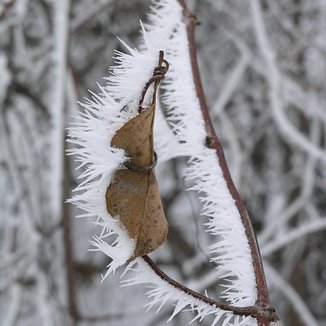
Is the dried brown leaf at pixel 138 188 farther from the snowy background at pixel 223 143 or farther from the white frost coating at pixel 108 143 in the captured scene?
the snowy background at pixel 223 143

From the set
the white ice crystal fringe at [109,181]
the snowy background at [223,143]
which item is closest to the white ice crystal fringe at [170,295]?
the white ice crystal fringe at [109,181]

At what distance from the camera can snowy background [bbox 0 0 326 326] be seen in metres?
1.33

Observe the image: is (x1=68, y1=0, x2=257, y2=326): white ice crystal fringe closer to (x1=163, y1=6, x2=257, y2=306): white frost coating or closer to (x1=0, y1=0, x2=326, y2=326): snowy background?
(x1=163, y1=6, x2=257, y2=306): white frost coating

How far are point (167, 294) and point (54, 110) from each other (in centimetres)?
64

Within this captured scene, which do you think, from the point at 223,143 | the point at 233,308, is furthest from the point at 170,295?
the point at 223,143

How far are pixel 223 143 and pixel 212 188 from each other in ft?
4.93

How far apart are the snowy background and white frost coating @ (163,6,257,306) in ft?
2.10

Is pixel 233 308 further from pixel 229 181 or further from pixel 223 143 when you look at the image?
pixel 223 143

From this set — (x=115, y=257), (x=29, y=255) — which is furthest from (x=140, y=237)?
(x=29, y=255)

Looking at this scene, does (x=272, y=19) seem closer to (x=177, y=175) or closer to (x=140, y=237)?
(x=177, y=175)

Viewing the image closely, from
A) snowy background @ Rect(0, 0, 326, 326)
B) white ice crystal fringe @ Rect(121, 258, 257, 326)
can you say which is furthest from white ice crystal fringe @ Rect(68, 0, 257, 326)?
snowy background @ Rect(0, 0, 326, 326)

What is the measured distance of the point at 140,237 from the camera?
0.34 m

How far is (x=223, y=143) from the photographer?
1.91 m

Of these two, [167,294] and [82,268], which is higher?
[167,294]
